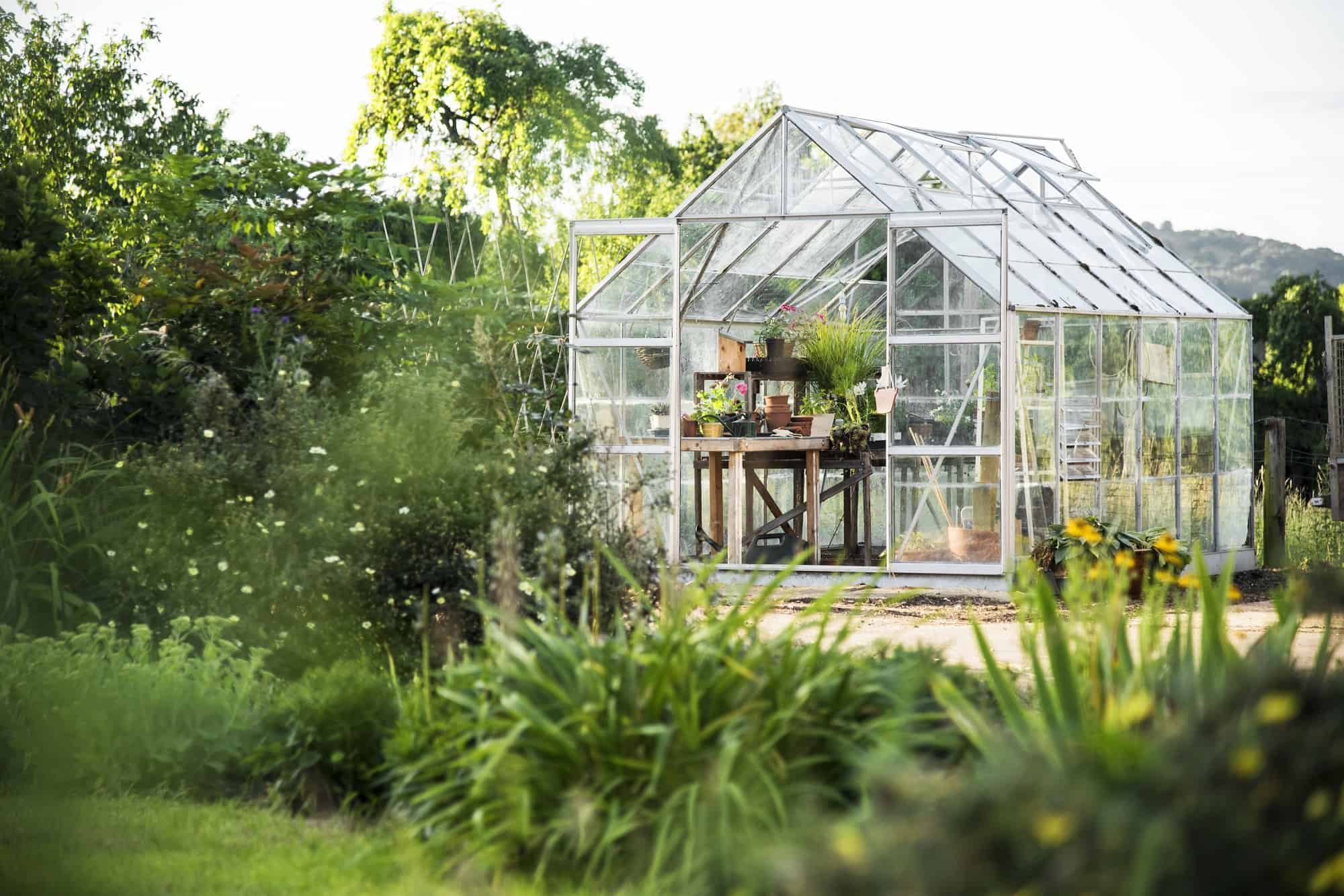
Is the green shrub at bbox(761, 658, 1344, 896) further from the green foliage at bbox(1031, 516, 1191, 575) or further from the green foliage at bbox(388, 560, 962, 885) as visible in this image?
the green foliage at bbox(1031, 516, 1191, 575)

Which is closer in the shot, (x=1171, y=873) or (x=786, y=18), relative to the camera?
(x=1171, y=873)

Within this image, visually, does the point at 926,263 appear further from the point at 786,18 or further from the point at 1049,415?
the point at 786,18

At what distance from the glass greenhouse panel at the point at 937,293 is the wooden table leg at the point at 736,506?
1.64 metres

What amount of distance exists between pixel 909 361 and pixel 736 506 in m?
1.81

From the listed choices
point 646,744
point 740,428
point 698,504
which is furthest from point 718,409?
point 646,744

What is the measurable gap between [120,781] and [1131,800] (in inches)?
140

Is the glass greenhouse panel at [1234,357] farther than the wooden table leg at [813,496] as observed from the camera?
Yes

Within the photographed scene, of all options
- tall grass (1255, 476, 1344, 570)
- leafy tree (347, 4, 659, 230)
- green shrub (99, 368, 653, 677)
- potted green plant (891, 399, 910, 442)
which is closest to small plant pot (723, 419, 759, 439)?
potted green plant (891, 399, 910, 442)

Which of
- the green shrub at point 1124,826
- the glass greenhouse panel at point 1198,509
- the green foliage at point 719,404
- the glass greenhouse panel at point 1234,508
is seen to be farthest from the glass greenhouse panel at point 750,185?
the green shrub at point 1124,826

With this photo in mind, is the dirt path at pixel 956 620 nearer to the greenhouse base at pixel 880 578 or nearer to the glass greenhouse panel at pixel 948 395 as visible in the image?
the greenhouse base at pixel 880 578

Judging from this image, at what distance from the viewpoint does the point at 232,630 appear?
A: 5695 millimetres

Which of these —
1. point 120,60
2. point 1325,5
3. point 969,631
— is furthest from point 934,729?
point 120,60

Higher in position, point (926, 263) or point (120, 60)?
point (120, 60)

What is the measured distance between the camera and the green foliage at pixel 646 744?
129 inches
